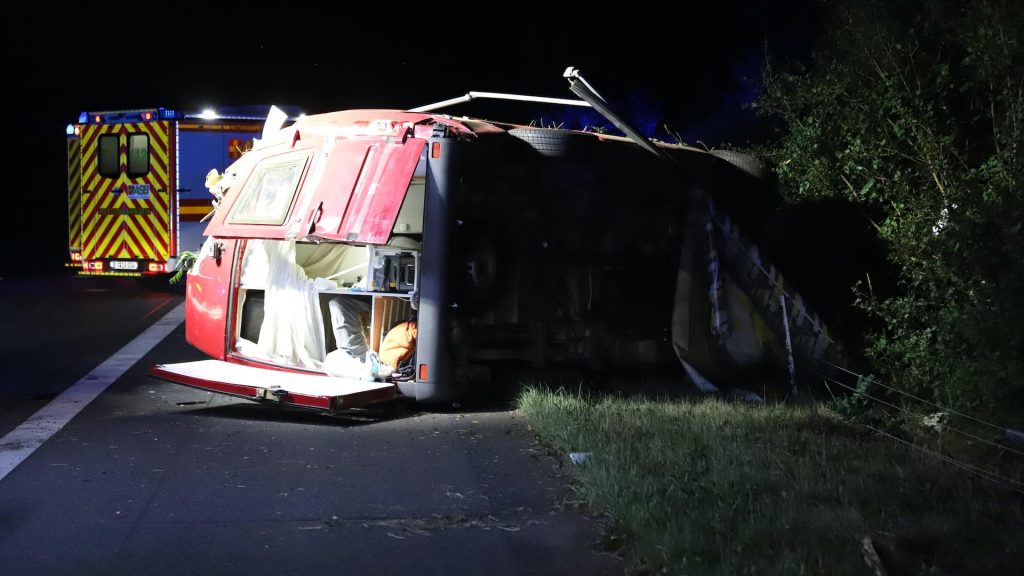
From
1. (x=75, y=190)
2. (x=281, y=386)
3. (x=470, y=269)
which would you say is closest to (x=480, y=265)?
(x=470, y=269)

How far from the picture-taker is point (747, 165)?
10.5 metres

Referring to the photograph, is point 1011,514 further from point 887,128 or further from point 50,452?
point 50,452

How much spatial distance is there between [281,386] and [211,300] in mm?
1709

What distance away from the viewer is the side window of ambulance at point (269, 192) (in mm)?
9039

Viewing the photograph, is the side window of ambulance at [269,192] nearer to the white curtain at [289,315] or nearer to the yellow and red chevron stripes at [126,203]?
the white curtain at [289,315]

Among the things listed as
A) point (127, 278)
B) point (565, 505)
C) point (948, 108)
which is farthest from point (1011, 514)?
point (127, 278)

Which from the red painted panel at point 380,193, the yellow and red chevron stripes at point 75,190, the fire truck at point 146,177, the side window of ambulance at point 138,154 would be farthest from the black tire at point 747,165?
the yellow and red chevron stripes at point 75,190

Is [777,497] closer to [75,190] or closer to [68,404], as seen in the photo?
[68,404]

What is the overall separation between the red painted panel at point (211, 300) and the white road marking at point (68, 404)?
953 mm

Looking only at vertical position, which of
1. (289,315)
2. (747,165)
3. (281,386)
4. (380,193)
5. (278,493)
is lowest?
(278,493)

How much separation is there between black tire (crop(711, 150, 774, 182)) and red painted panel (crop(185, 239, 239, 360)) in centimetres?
442

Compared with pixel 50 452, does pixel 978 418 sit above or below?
above

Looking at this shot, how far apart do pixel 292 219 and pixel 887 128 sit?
4.53 meters

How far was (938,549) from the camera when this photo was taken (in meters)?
4.94
